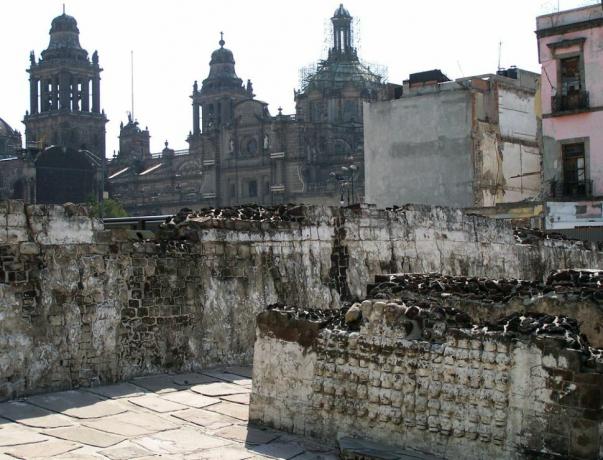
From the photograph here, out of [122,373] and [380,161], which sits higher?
[380,161]

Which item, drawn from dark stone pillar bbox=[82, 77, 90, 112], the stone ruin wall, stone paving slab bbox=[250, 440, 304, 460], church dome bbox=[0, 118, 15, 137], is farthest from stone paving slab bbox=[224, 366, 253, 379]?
church dome bbox=[0, 118, 15, 137]

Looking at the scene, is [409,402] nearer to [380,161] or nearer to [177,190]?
[380,161]

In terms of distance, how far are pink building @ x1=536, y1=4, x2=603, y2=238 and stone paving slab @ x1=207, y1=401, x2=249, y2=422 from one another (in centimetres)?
1774

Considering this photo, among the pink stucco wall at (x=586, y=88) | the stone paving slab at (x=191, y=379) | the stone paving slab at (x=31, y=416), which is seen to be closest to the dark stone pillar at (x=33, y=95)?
the pink stucco wall at (x=586, y=88)

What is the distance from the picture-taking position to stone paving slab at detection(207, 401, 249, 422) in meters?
9.14

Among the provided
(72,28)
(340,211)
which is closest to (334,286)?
(340,211)

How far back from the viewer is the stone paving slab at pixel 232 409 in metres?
9.14

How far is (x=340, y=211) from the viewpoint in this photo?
1416cm

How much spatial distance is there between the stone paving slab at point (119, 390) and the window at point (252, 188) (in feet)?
205

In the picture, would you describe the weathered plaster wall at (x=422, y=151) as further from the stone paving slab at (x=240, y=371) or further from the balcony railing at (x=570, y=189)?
the stone paving slab at (x=240, y=371)

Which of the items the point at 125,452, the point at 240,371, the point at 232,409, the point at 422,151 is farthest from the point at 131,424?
the point at 422,151

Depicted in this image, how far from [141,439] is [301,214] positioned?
19.1 feet

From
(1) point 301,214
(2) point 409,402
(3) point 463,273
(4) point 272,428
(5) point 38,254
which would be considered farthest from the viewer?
(3) point 463,273

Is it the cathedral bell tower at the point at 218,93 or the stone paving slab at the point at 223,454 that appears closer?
the stone paving slab at the point at 223,454
